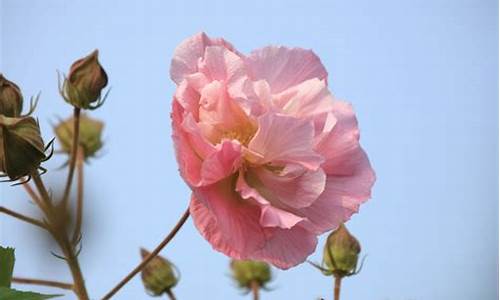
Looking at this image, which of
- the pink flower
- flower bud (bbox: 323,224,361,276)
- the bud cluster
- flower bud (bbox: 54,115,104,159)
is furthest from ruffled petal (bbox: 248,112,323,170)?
flower bud (bbox: 54,115,104,159)

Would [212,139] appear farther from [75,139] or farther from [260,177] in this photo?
[75,139]

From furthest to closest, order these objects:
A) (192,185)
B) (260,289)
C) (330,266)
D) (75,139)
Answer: (260,289), (330,266), (75,139), (192,185)

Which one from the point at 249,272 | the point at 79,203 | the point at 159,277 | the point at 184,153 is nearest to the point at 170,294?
the point at 159,277

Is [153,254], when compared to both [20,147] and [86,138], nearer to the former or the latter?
[20,147]

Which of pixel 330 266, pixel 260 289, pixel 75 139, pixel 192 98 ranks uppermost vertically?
pixel 192 98

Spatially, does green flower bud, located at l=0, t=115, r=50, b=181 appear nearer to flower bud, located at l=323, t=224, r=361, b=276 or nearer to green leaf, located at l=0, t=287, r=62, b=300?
green leaf, located at l=0, t=287, r=62, b=300

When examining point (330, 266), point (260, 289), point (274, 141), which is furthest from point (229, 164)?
point (260, 289)

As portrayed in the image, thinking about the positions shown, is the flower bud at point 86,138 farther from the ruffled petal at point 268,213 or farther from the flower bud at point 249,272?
the ruffled petal at point 268,213

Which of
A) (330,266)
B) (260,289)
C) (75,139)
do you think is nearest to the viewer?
(75,139)
